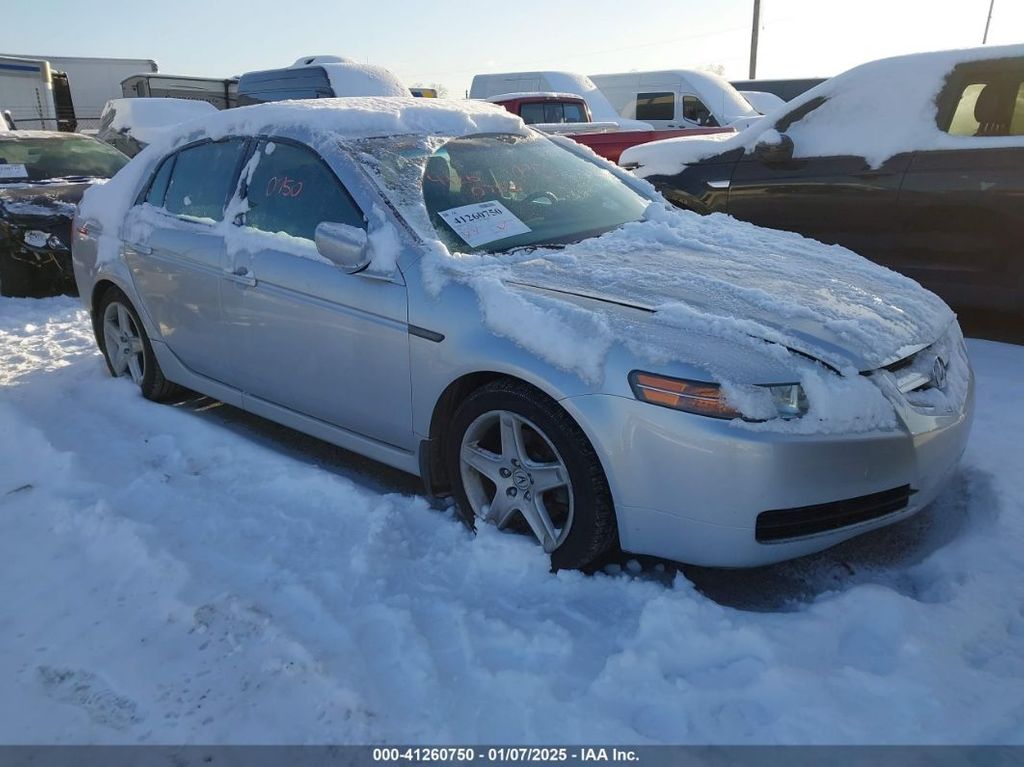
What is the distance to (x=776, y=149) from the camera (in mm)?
5543

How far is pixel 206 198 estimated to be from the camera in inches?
159

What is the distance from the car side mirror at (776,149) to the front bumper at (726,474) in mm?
3413

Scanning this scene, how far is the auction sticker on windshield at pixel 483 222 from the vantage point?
3.22m

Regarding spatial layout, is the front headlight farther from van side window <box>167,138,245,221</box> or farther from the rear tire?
the rear tire

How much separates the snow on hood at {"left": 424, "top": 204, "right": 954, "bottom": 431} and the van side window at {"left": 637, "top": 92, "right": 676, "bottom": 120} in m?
14.1

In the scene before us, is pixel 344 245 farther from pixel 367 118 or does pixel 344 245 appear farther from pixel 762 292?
pixel 762 292

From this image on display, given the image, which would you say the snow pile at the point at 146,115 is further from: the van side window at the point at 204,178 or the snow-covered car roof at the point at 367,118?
the snow-covered car roof at the point at 367,118

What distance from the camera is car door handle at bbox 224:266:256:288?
358cm
